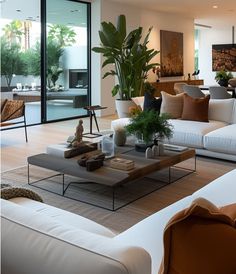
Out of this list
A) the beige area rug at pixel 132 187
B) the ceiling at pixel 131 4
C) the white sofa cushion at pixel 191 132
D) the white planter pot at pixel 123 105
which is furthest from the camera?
the ceiling at pixel 131 4

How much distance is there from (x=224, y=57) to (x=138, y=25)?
20.9 ft

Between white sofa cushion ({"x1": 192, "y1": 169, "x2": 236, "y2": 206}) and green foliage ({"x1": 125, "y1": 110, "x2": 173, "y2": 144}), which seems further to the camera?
green foliage ({"x1": 125, "y1": 110, "x2": 173, "y2": 144})

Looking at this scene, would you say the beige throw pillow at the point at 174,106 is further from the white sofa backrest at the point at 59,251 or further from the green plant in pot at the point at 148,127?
the white sofa backrest at the point at 59,251

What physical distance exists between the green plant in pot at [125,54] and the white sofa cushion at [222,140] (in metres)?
2.92

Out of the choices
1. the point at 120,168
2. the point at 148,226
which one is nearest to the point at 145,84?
the point at 120,168

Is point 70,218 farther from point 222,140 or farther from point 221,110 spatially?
point 221,110

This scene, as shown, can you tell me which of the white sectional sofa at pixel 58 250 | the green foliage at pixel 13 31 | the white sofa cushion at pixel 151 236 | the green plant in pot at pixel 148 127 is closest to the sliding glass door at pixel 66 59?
the green foliage at pixel 13 31

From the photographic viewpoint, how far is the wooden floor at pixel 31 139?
4995mm

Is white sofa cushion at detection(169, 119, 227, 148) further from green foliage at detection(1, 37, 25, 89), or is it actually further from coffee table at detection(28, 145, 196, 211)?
green foliage at detection(1, 37, 25, 89)

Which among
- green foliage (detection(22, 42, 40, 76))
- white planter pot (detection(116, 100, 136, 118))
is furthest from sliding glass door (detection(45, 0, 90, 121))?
white planter pot (detection(116, 100, 136, 118))

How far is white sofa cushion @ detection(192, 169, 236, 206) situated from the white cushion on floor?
730 mm

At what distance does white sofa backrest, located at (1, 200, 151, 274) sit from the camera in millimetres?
949

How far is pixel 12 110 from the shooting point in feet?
19.9

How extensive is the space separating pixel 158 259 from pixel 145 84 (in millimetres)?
6544
